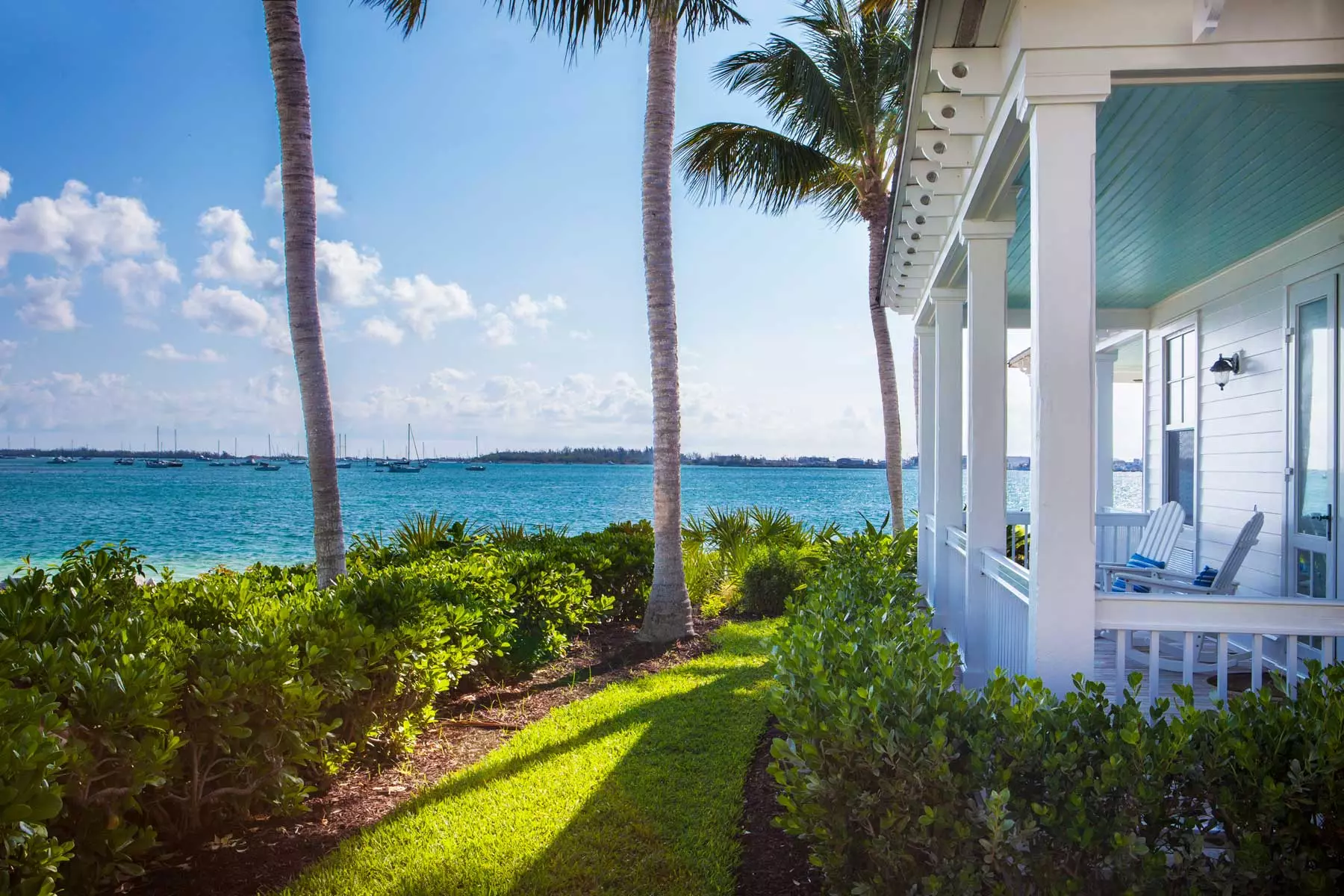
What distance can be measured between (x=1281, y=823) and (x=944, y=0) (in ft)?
10.3

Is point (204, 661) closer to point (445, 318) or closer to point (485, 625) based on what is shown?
point (485, 625)

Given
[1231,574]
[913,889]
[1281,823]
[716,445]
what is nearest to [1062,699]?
[1281,823]

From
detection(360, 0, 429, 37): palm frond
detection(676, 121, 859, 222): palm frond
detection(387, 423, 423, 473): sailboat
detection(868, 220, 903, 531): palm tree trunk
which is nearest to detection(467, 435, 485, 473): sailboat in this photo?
detection(387, 423, 423, 473): sailboat

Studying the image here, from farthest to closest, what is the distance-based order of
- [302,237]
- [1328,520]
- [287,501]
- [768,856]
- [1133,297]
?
[287,501] → [1133,297] → [302,237] → [1328,520] → [768,856]

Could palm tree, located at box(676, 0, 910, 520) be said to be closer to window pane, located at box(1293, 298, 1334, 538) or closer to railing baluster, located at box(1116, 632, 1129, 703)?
window pane, located at box(1293, 298, 1334, 538)

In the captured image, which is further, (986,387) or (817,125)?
(817,125)

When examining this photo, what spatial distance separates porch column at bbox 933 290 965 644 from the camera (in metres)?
6.18

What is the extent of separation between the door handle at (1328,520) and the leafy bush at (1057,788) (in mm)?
3466

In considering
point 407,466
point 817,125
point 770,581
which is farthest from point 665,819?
point 407,466

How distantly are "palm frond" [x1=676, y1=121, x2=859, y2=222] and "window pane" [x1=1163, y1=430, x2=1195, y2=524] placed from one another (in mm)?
6439

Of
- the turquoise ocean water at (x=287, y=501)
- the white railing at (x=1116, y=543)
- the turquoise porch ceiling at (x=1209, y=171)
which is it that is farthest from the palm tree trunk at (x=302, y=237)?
the turquoise ocean water at (x=287, y=501)

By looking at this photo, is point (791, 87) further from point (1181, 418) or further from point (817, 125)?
point (1181, 418)

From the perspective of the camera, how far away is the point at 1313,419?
543 centimetres

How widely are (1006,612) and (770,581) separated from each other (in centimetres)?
601
